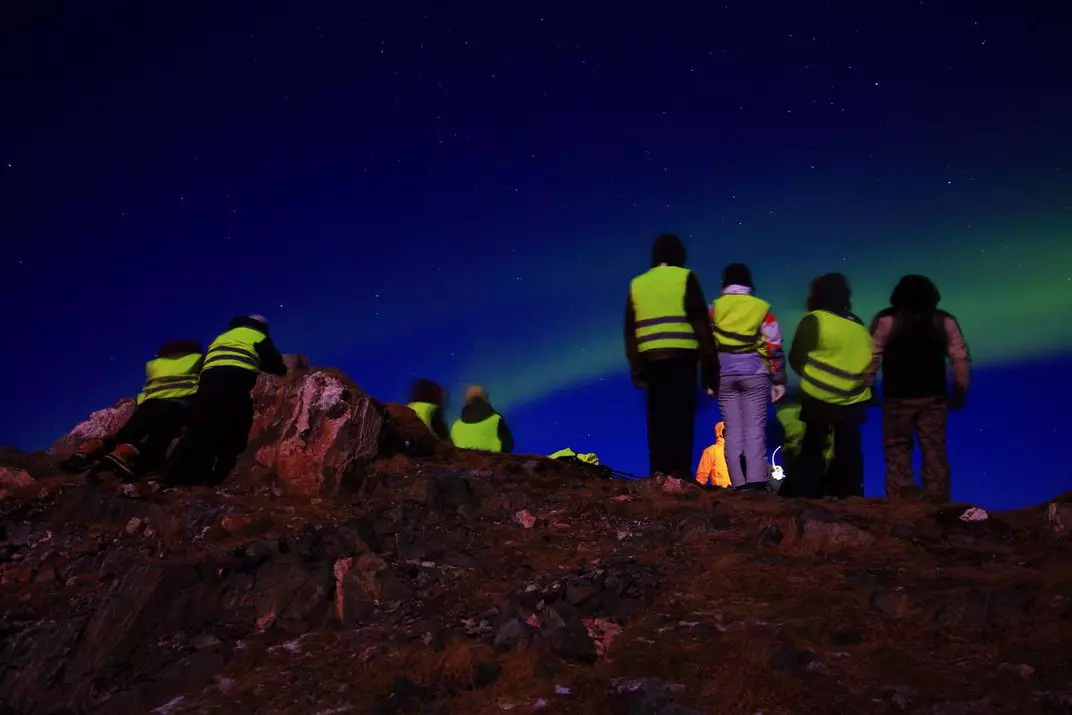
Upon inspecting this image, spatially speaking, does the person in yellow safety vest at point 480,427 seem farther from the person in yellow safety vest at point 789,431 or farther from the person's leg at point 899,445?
the person's leg at point 899,445

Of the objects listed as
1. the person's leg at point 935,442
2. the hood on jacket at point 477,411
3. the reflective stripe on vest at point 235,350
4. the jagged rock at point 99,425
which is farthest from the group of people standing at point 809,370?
the jagged rock at point 99,425

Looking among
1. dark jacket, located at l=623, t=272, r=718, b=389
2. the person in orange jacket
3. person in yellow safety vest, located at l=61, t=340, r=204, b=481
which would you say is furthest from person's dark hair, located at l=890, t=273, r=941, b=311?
person in yellow safety vest, located at l=61, t=340, r=204, b=481

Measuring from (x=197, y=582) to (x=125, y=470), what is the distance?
4.85 m

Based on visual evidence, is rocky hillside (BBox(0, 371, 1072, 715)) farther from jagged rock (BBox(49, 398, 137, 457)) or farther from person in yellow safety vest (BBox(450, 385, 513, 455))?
jagged rock (BBox(49, 398, 137, 457))

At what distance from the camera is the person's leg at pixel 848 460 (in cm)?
820

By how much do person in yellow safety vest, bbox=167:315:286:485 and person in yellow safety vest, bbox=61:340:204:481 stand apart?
Result: 82cm

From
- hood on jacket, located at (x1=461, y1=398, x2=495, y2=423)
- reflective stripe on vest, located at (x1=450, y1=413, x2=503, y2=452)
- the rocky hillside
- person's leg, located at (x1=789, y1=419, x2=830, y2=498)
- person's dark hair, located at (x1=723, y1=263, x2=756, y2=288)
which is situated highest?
person's dark hair, located at (x1=723, y1=263, x2=756, y2=288)

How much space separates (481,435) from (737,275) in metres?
5.70

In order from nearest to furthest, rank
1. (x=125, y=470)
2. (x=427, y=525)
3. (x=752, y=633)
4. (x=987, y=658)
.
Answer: (x=987, y=658)
(x=752, y=633)
(x=427, y=525)
(x=125, y=470)

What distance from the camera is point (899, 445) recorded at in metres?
7.64

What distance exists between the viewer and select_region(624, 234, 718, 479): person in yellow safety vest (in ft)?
25.6

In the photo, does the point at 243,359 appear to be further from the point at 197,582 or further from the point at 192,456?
the point at 197,582

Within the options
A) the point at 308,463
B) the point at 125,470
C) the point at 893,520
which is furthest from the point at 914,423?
the point at 125,470

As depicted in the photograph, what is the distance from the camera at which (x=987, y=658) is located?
346 centimetres
